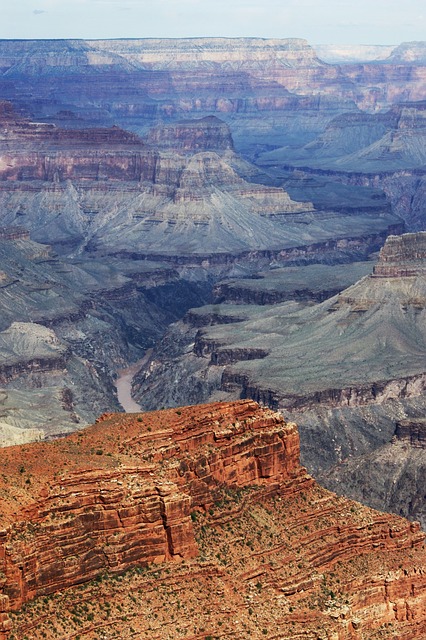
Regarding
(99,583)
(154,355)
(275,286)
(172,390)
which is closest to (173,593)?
(99,583)

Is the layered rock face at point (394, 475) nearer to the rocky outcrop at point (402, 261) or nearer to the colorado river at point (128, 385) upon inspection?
the colorado river at point (128, 385)

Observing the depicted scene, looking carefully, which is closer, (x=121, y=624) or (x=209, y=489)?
(x=121, y=624)

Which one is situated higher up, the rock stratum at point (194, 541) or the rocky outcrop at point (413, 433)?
the rock stratum at point (194, 541)

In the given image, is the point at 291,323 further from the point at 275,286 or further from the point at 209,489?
the point at 209,489

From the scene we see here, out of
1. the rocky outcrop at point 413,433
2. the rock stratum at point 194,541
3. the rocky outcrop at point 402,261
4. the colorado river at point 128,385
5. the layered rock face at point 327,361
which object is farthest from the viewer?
the rocky outcrop at point 402,261

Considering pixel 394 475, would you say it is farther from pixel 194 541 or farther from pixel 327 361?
pixel 194 541

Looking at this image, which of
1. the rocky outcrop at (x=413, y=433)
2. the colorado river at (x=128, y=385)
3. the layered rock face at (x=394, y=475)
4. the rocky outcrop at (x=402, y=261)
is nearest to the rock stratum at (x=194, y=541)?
the layered rock face at (x=394, y=475)

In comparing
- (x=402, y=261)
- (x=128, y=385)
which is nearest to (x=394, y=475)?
(x=402, y=261)
